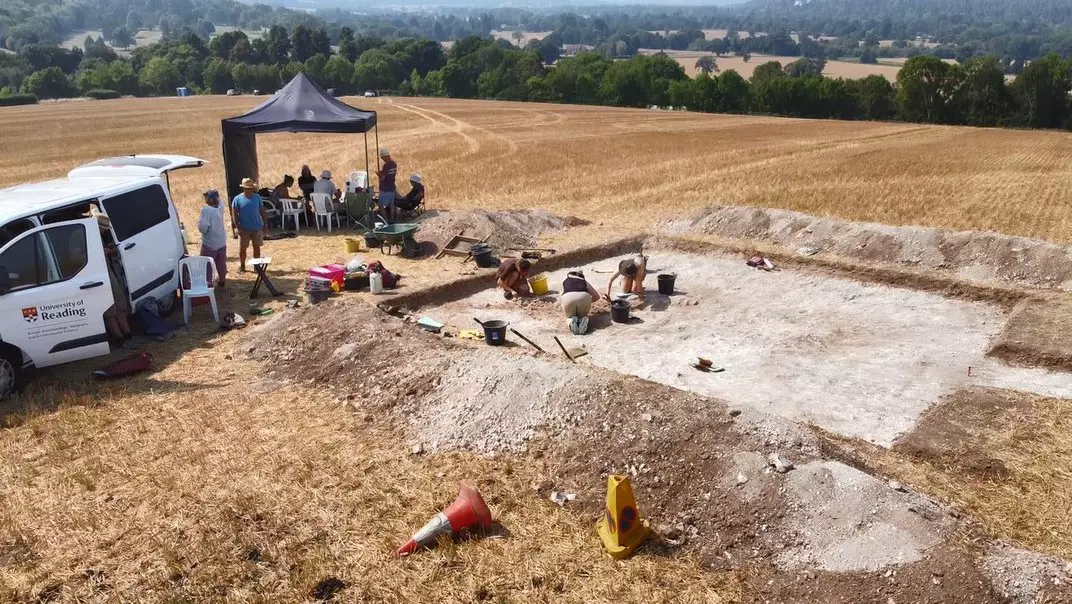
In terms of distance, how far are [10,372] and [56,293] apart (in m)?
0.99

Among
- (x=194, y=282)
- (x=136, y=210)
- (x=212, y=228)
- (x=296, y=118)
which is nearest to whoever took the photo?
(x=136, y=210)

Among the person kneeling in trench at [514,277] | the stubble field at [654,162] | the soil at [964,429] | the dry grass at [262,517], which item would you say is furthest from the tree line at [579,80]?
the dry grass at [262,517]

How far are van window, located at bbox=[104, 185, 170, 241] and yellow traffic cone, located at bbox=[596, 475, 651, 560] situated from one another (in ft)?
25.2

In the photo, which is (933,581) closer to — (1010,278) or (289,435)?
(289,435)

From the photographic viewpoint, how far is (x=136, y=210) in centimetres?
Answer: 1052

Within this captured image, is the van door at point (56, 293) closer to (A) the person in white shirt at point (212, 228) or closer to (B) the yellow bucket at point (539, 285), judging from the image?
(A) the person in white shirt at point (212, 228)

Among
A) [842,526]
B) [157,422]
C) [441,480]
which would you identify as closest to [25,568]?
[157,422]

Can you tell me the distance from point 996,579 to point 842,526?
1055 millimetres

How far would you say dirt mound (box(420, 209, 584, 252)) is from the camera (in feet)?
52.2

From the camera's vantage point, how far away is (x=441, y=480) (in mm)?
7051

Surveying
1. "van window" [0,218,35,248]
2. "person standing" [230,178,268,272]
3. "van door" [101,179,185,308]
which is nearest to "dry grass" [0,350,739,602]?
"van window" [0,218,35,248]

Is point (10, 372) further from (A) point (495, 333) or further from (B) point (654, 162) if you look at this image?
(B) point (654, 162)

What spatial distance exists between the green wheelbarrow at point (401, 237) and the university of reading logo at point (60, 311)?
21.2ft

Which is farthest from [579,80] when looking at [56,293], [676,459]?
[676,459]
